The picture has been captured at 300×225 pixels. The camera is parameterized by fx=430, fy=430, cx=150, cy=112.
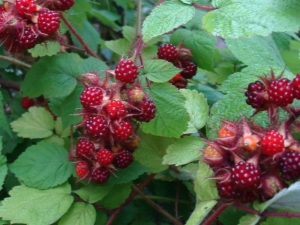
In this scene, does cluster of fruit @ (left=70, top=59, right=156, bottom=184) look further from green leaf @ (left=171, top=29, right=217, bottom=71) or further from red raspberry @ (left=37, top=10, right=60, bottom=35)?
green leaf @ (left=171, top=29, right=217, bottom=71)

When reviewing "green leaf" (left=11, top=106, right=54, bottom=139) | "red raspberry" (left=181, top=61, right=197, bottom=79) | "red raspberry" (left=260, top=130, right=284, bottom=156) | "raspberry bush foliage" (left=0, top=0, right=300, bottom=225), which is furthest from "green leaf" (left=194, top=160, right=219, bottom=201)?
"green leaf" (left=11, top=106, right=54, bottom=139)

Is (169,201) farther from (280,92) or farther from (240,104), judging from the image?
(280,92)

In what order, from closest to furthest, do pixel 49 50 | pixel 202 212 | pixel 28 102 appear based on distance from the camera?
pixel 202 212 < pixel 49 50 < pixel 28 102

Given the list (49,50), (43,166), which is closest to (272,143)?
(43,166)

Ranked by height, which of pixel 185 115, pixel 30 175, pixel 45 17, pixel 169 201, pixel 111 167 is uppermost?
pixel 45 17

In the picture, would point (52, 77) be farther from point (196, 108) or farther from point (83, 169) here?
point (196, 108)

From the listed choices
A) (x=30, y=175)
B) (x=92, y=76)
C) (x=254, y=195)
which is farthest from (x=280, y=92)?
(x=30, y=175)
